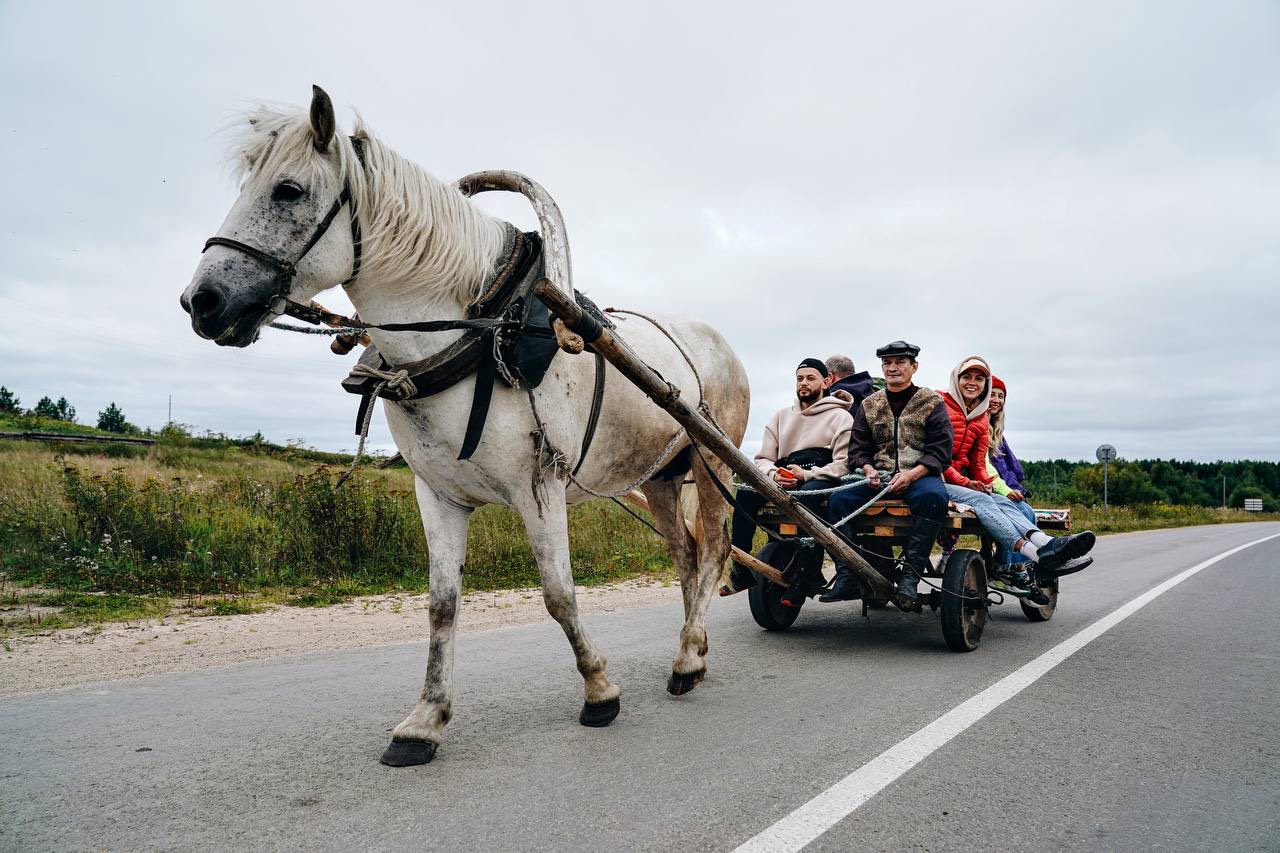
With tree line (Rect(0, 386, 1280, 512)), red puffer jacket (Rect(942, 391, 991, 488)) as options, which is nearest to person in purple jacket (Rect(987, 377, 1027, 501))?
red puffer jacket (Rect(942, 391, 991, 488))

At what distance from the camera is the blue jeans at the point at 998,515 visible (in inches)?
224

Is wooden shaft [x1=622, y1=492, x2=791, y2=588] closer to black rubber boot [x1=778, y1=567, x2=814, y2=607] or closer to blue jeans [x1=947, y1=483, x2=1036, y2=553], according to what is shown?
black rubber boot [x1=778, y1=567, x2=814, y2=607]

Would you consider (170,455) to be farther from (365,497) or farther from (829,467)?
(829,467)

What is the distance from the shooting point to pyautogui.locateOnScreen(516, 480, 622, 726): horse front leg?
134 inches

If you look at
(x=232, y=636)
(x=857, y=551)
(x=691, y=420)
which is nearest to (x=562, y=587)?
(x=691, y=420)

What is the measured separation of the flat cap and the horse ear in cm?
400

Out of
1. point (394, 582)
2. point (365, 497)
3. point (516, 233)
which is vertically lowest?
point (394, 582)

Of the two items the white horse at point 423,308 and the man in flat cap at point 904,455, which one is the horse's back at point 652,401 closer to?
the white horse at point 423,308

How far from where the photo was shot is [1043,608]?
20.9 ft

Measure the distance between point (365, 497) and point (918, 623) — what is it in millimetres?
6254

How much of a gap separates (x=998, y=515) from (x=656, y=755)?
3628 mm

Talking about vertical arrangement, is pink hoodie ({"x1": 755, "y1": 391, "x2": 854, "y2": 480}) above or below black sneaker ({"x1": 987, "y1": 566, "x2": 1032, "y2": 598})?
above

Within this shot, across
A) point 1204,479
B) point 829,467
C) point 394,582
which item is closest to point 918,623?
point 829,467

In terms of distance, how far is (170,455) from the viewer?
71.2 ft
